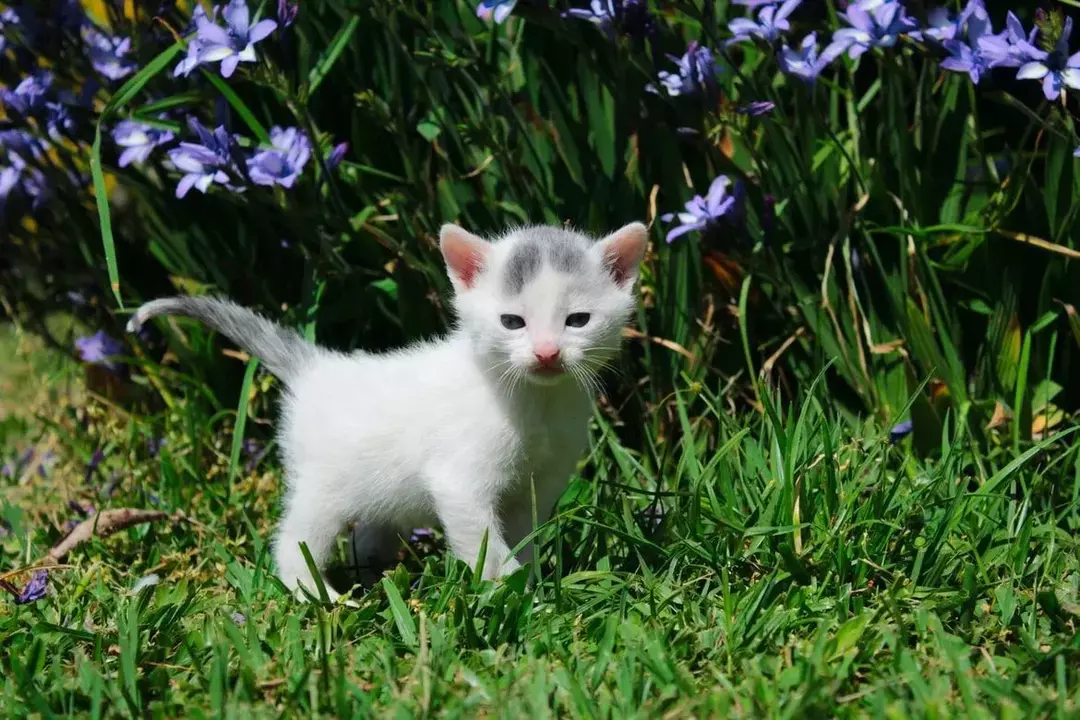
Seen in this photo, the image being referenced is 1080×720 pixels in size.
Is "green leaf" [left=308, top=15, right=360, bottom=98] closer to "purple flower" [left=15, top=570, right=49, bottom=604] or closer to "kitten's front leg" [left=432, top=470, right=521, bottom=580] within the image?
"kitten's front leg" [left=432, top=470, right=521, bottom=580]

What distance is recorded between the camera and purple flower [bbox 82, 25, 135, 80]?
3771 millimetres

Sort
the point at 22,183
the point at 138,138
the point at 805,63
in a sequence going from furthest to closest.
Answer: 1. the point at 22,183
2. the point at 138,138
3. the point at 805,63

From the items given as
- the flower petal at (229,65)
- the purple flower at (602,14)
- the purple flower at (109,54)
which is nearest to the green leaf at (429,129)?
the purple flower at (602,14)

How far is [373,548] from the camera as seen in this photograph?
3.40m

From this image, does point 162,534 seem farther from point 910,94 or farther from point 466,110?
point 910,94

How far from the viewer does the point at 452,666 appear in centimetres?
241

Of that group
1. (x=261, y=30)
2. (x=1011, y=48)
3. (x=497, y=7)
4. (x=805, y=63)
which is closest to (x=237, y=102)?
(x=261, y=30)

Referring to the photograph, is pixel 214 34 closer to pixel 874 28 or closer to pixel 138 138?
pixel 138 138

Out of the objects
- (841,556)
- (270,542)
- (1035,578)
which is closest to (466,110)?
(270,542)

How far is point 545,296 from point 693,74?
3.14 ft

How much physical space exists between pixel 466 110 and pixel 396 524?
1399 millimetres

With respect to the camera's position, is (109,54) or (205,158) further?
(109,54)

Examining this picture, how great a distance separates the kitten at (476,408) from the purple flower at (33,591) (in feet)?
1.90

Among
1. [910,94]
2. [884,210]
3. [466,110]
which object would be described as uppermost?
[466,110]
